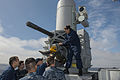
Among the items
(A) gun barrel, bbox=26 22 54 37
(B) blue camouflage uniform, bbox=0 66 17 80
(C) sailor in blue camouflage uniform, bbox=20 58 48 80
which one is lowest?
(B) blue camouflage uniform, bbox=0 66 17 80

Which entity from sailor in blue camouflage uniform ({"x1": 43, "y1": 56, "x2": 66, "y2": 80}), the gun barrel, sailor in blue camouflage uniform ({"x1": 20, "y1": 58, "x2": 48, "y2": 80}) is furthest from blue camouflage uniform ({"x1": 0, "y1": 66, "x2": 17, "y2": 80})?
the gun barrel

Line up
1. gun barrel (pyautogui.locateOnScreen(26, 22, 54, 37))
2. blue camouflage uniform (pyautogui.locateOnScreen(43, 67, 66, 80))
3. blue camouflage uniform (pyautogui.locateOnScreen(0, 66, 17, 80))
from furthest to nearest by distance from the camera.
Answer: gun barrel (pyautogui.locateOnScreen(26, 22, 54, 37)) → blue camouflage uniform (pyautogui.locateOnScreen(0, 66, 17, 80)) → blue camouflage uniform (pyautogui.locateOnScreen(43, 67, 66, 80))

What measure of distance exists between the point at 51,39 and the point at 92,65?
2.91m

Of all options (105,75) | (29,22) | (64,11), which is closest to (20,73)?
Result: (29,22)

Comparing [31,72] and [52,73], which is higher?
[31,72]

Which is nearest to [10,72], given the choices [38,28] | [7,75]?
[7,75]

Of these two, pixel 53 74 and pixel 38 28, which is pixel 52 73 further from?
pixel 38 28

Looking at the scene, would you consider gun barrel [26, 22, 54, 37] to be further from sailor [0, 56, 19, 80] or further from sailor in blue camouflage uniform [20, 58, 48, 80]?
sailor in blue camouflage uniform [20, 58, 48, 80]

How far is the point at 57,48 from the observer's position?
4887 mm

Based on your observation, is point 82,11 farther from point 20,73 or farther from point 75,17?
point 20,73

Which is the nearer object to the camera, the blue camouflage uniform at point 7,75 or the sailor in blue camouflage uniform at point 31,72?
the sailor in blue camouflage uniform at point 31,72

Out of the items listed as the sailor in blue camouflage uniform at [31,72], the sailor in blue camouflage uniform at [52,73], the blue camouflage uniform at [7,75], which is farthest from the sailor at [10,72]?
the sailor in blue camouflage uniform at [31,72]

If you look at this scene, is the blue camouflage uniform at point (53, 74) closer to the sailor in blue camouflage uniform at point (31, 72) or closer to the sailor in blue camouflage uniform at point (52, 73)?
the sailor in blue camouflage uniform at point (52, 73)

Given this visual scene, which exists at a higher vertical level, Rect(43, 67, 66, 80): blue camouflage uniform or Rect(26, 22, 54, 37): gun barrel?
Rect(26, 22, 54, 37): gun barrel
